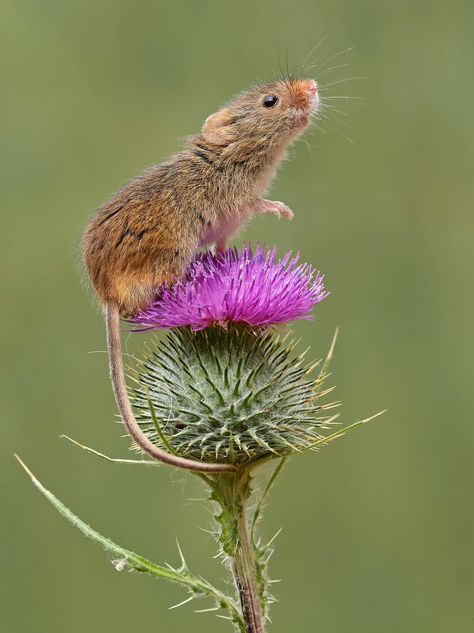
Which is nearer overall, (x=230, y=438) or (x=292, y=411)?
(x=230, y=438)

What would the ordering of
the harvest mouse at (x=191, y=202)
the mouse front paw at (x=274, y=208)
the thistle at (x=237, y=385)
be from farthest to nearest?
the mouse front paw at (x=274, y=208)
the harvest mouse at (x=191, y=202)
the thistle at (x=237, y=385)

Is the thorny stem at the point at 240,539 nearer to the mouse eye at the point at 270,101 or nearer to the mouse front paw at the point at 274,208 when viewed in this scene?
the mouse front paw at the point at 274,208

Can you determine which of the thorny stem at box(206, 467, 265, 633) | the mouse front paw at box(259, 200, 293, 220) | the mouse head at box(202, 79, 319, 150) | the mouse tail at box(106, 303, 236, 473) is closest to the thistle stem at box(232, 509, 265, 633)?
the thorny stem at box(206, 467, 265, 633)

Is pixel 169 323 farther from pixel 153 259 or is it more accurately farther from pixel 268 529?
pixel 268 529

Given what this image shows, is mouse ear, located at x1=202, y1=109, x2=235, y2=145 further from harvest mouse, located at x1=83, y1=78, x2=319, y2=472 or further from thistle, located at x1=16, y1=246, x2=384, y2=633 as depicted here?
thistle, located at x1=16, y1=246, x2=384, y2=633

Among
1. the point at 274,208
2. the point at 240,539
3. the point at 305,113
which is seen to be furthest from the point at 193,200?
the point at 240,539

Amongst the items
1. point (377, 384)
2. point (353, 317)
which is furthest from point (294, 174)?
point (377, 384)

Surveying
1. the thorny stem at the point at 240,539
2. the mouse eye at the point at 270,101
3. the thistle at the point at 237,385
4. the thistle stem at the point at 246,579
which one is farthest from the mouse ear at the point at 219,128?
the thistle stem at the point at 246,579
